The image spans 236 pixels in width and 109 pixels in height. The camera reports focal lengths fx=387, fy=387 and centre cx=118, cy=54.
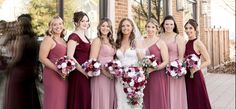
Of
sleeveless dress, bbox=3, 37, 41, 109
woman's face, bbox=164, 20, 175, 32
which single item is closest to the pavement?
sleeveless dress, bbox=3, 37, 41, 109

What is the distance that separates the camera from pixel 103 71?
16.1 feet

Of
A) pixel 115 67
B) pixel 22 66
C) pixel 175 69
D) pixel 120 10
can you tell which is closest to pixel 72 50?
pixel 115 67

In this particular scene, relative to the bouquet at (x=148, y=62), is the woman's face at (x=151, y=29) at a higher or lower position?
higher

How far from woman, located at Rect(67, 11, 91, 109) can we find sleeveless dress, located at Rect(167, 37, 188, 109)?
1.26 metres

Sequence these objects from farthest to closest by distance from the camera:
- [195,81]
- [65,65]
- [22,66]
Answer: [195,81]
[22,66]
[65,65]

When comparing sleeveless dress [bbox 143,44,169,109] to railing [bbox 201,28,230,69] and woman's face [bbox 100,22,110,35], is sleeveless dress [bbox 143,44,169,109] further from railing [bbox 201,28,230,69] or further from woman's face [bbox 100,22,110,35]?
railing [bbox 201,28,230,69]

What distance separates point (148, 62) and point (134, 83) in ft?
1.19

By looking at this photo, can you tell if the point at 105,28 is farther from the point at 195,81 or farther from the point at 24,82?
the point at 195,81

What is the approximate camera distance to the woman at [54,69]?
468 centimetres

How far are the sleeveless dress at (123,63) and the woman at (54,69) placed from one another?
701 mm

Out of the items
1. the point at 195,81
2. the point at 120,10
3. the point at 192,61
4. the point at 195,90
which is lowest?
the point at 195,90

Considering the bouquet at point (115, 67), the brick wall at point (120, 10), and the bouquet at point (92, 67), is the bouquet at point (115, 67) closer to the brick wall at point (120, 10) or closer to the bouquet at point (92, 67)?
the bouquet at point (92, 67)

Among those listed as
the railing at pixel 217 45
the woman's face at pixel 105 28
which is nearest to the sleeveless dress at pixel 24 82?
the woman's face at pixel 105 28

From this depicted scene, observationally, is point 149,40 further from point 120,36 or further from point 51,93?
point 51,93
